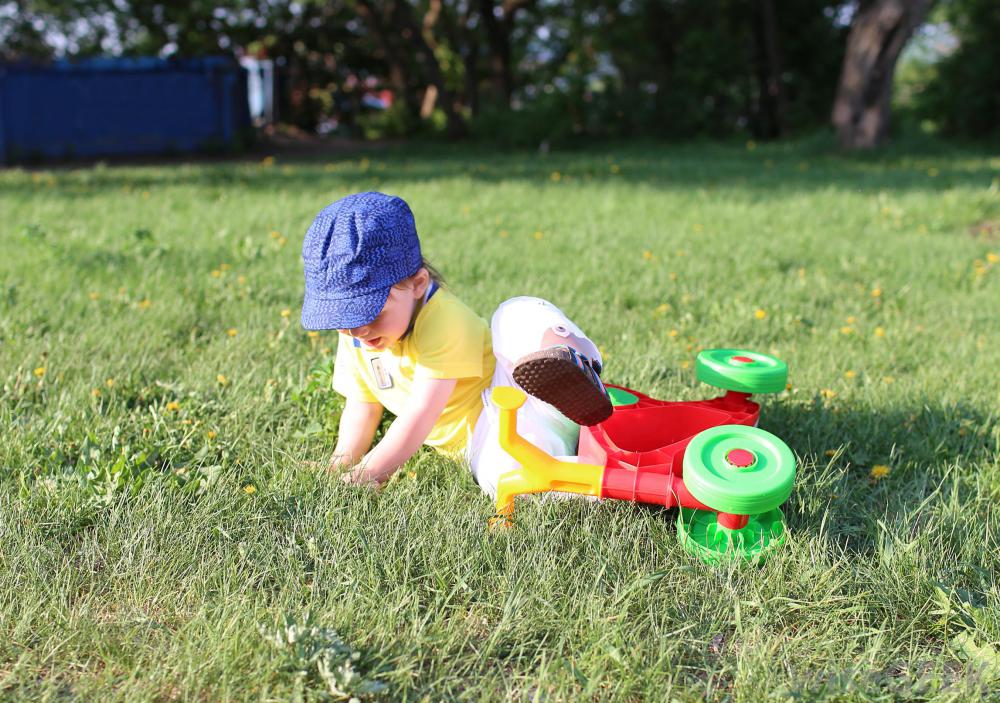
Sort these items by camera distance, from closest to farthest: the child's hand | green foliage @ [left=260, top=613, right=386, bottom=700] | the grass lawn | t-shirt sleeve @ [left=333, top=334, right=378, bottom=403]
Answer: green foliage @ [left=260, top=613, right=386, bottom=700] → the grass lawn → the child's hand → t-shirt sleeve @ [left=333, top=334, right=378, bottom=403]

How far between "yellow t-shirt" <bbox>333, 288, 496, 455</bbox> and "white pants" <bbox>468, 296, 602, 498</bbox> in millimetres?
73

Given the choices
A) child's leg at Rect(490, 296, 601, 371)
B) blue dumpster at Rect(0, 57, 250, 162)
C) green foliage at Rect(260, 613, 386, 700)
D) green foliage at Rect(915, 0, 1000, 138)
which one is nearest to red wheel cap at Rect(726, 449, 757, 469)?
child's leg at Rect(490, 296, 601, 371)

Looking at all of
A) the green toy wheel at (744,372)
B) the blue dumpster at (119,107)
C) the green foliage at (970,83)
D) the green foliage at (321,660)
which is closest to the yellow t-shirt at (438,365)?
the green toy wheel at (744,372)

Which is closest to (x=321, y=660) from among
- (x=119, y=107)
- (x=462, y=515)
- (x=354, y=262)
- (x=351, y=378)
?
(x=462, y=515)

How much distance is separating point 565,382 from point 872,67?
1089cm

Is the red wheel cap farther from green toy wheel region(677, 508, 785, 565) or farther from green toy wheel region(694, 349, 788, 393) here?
green toy wheel region(694, 349, 788, 393)

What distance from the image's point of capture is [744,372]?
235 centimetres

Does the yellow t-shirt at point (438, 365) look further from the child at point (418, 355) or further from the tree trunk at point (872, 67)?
the tree trunk at point (872, 67)

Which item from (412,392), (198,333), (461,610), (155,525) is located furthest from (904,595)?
(198,333)

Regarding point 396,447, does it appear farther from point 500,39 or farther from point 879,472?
point 500,39

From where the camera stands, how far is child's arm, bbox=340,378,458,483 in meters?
2.24

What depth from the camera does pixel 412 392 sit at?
7.45 ft

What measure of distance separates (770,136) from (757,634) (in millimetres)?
13814

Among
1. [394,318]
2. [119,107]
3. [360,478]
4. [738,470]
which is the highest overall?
[394,318]
